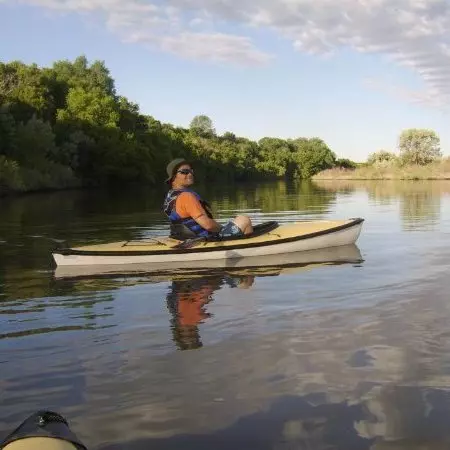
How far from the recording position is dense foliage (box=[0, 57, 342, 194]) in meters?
42.0

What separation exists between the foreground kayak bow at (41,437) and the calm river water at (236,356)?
A: 0.81 meters

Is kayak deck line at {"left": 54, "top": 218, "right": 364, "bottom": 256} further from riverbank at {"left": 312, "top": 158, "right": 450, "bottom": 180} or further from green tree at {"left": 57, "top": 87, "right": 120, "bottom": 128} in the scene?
riverbank at {"left": 312, "top": 158, "right": 450, "bottom": 180}

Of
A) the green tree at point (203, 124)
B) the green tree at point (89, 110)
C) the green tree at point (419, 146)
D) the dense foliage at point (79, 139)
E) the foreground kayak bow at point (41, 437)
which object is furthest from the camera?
the green tree at point (203, 124)

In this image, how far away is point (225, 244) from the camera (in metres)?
9.84

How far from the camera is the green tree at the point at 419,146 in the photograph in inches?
3329

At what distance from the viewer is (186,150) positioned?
257ft

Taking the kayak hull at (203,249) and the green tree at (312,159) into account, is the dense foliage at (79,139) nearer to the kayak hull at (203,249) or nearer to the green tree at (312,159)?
the green tree at (312,159)

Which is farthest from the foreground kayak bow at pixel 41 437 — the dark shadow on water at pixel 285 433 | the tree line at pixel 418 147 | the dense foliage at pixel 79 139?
the tree line at pixel 418 147

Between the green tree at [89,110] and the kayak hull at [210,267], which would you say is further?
the green tree at [89,110]

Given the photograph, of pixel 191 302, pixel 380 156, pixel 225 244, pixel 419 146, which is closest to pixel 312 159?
pixel 380 156

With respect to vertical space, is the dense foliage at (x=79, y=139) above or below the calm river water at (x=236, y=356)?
above

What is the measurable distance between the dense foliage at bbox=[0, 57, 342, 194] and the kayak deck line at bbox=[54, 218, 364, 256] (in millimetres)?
27806

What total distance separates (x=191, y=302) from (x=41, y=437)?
15.1 ft

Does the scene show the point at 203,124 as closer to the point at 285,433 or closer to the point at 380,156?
the point at 380,156
